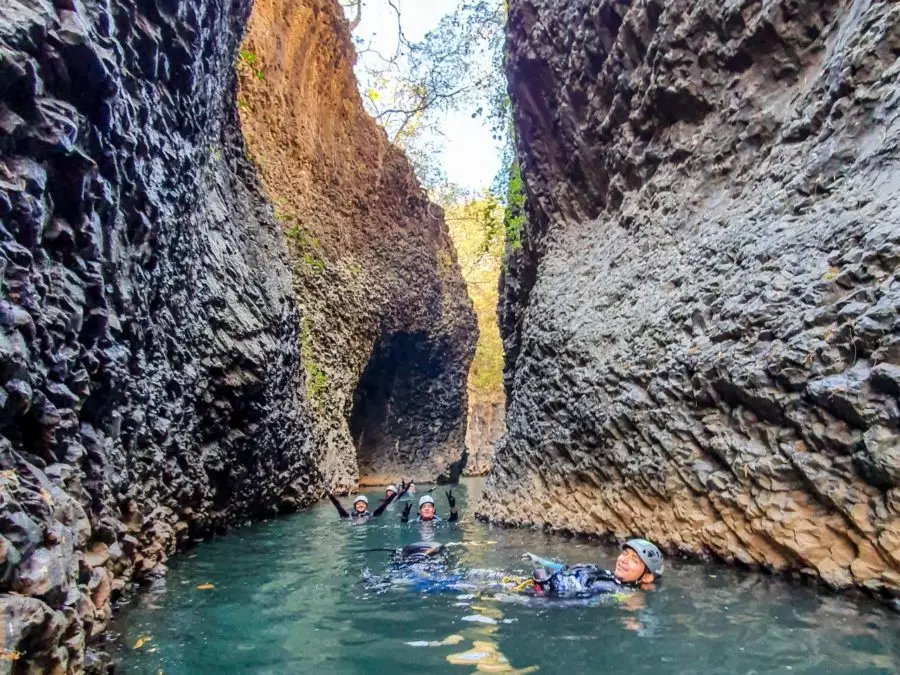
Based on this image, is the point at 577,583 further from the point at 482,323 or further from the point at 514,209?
the point at 482,323

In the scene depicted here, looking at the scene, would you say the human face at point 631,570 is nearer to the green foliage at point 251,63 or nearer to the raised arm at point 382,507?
the raised arm at point 382,507

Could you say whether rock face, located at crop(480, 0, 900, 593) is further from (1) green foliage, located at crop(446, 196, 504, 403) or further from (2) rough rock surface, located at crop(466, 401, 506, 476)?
(2) rough rock surface, located at crop(466, 401, 506, 476)

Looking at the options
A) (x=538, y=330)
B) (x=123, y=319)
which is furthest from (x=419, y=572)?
(x=538, y=330)

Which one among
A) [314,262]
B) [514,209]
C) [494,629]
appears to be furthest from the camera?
[314,262]

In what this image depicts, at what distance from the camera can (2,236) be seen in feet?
10.7

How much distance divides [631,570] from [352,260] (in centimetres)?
1642

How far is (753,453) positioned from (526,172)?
8121mm

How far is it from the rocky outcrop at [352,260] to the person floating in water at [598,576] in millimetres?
10474

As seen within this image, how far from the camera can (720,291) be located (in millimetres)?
6859

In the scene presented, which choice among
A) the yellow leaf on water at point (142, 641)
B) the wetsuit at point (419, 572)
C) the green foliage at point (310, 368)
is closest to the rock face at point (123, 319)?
the yellow leaf on water at point (142, 641)

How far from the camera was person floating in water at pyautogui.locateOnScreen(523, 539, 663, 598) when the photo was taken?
17.8 feet

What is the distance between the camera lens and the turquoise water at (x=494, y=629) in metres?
3.84

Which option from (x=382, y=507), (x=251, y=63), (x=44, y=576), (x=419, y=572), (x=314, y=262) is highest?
(x=251, y=63)

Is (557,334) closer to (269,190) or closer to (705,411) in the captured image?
(705,411)
